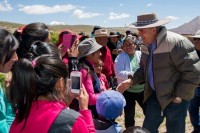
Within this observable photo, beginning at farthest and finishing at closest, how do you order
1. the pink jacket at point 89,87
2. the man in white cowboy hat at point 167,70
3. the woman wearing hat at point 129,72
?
the woman wearing hat at point 129,72
the man in white cowboy hat at point 167,70
the pink jacket at point 89,87

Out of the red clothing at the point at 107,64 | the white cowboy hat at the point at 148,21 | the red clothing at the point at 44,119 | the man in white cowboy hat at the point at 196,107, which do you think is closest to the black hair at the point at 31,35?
the white cowboy hat at the point at 148,21

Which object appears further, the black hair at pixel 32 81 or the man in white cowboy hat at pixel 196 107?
the man in white cowboy hat at pixel 196 107

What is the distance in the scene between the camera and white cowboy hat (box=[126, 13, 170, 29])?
3.39 meters

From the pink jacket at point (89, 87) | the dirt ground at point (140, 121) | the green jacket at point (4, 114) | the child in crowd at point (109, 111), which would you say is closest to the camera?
the green jacket at point (4, 114)

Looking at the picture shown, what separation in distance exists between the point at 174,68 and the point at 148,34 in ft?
1.54

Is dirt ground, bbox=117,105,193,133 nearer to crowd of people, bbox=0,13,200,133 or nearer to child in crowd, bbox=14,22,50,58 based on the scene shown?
crowd of people, bbox=0,13,200,133

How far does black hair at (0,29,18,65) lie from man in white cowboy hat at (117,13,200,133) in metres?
1.48

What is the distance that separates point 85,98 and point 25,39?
47.8 inches

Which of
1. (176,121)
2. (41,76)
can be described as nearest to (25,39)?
(41,76)

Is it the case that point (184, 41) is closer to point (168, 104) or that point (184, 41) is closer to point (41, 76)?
point (168, 104)

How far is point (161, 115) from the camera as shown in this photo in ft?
12.1

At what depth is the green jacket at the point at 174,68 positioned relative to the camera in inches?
131

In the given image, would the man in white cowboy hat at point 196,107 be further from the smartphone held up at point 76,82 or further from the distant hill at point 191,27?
the smartphone held up at point 76,82

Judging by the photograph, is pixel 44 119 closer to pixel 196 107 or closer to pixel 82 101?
pixel 82 101
